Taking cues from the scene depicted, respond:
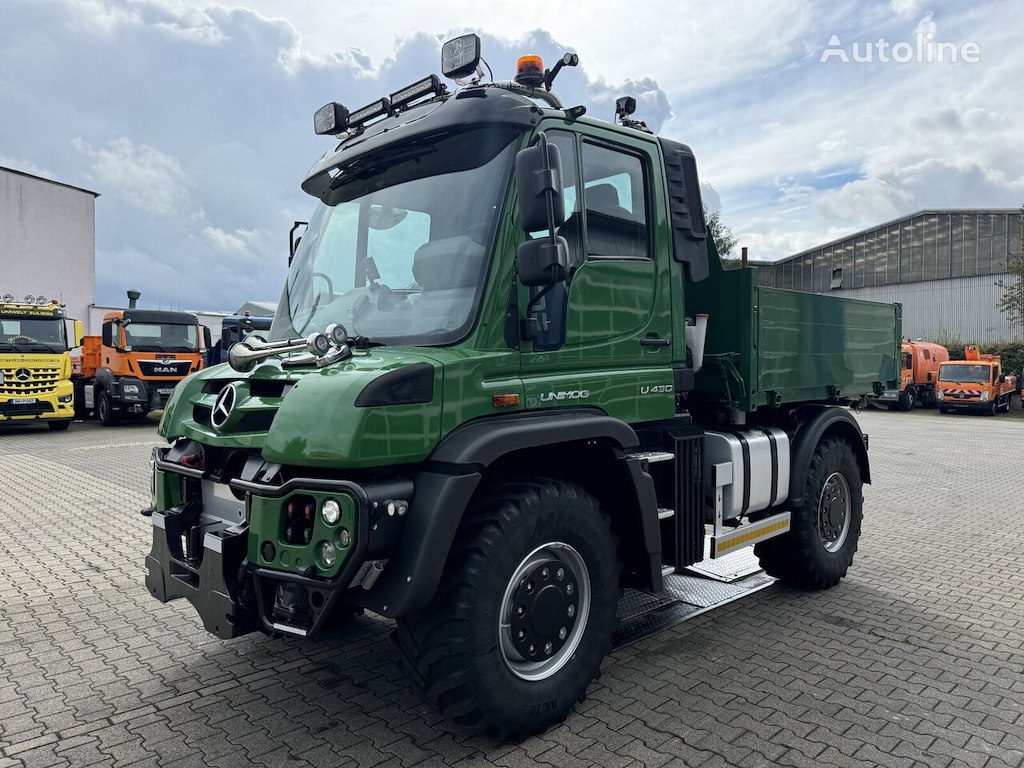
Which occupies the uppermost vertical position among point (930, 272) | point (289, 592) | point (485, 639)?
point (930, 272)

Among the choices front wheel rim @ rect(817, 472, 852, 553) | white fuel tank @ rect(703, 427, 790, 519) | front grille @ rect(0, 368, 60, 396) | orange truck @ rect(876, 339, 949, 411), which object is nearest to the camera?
white fuel tank @ rect(703, 427, 790, 519)

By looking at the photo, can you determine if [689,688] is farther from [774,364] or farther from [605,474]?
[774,364]

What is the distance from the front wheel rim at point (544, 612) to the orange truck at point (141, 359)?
1685cm

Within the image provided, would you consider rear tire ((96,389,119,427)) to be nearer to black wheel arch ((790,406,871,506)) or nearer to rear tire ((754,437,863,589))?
rear tire ((754,437,863,589))

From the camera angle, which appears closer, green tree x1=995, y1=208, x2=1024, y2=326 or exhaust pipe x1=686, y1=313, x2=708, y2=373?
exhaust pipe x1=686, y1=313, x2=708, y2=373

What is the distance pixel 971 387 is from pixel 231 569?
29.6m

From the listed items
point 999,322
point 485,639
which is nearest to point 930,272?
point 999,322

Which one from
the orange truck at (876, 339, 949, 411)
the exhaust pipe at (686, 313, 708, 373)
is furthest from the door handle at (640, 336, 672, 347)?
A: the orange truck at (876, 339, 949, 411)

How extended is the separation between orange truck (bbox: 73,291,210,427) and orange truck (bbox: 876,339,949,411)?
2500 cm

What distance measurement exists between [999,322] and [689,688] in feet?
137

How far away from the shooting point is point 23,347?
54.5ft

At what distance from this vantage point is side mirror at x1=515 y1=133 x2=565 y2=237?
3164 millimetres

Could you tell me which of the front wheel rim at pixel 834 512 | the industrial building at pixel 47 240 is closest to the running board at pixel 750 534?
the front wheel rim at pixel 834 512

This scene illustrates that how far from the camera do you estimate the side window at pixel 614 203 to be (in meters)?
3.89
